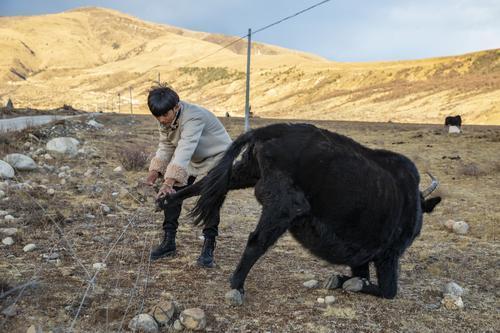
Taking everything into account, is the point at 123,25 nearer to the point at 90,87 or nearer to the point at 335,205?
the point at 90,87

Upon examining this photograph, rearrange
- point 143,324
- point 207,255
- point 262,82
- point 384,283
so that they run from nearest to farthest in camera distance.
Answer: point 143,324 < point 384,283 < point 207,255 < point 262,82

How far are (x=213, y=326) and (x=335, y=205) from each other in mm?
1194

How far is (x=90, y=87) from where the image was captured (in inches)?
3450

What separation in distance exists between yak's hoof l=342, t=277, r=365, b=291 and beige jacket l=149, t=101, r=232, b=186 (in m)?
1.57

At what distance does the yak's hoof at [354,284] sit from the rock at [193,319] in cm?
132

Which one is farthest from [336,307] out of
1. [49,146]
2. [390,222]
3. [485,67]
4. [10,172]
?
[485,67]

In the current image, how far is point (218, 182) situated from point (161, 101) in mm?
844

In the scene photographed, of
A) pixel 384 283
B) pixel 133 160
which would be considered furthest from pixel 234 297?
pixel 133 160

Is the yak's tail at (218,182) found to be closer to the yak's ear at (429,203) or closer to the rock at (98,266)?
the rock at (98,266)

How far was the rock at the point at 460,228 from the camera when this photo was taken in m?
5.87

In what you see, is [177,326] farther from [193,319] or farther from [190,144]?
[190,144]

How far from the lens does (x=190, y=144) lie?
13.6 ft

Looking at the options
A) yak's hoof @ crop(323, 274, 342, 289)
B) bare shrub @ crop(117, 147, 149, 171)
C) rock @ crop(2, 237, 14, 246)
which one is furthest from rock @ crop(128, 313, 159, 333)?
bare shrub @ crop(117, 147, 149, 171)

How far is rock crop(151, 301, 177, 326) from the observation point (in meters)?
3.10
